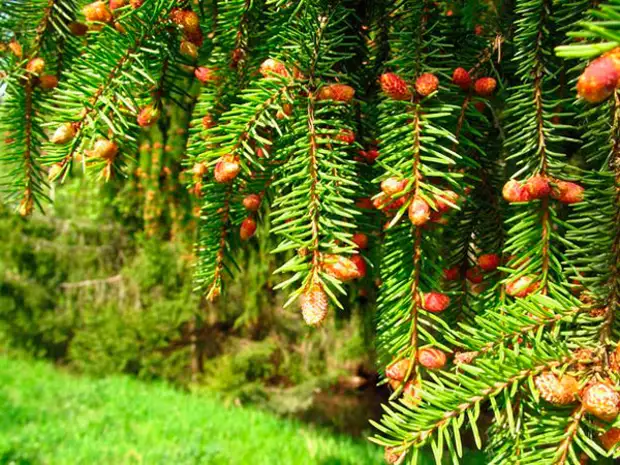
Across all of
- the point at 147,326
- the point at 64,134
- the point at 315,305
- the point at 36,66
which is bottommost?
the point at 147,326

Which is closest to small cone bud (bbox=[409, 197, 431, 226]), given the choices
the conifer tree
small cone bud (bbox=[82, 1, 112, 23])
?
the conifer tree

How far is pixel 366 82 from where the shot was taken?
0.53 meters

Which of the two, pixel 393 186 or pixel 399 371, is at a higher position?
pixel 393 186

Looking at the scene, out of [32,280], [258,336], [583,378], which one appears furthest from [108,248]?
[583,378]

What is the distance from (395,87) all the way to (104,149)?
248 millimetres

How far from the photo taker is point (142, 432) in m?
2.70

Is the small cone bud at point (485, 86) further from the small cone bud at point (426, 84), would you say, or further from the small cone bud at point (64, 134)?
the small cone bud at point (64, 134)

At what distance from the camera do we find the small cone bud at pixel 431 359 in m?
0.37

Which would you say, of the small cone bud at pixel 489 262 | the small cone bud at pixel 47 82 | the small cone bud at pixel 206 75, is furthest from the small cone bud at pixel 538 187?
the small cone bud at pixel 47 82

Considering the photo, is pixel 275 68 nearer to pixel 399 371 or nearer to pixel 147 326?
pixel 399 371

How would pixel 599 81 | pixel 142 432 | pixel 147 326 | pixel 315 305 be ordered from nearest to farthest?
pixel 599 81 → pixel 315 305 → pixel 142 432 → pixel 147 326

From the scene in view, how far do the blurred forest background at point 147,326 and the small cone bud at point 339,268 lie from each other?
287 centimetres

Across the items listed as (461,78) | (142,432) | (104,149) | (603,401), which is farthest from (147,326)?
(603,401)

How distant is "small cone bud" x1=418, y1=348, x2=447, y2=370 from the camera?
0.37m
